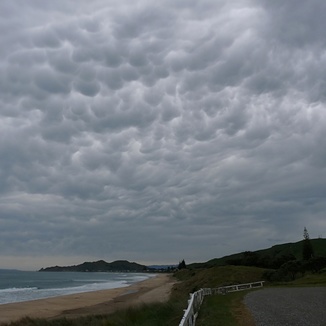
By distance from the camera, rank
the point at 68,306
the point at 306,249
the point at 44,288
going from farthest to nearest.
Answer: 1. the point at 306,249
2. the point at 44,288
3. the point at 68,306

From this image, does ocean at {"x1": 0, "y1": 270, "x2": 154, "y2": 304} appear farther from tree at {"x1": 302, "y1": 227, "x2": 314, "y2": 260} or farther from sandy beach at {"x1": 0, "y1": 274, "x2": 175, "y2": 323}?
tree at {"x1": 302, "y1": 227, "x2": 314, "y2": 260}

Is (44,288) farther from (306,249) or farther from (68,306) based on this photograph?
(306,249)

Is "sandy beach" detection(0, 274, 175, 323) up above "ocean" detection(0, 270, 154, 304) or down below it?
below

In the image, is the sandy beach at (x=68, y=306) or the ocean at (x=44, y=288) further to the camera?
the ocean at (x=44, y=288)

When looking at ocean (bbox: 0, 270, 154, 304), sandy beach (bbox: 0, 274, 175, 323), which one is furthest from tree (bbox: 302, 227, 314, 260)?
sandy beach (bbox: 0, 274, 175, 323)

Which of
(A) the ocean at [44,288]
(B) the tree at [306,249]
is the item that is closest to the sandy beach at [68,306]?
(A) the ocean at [44,288]

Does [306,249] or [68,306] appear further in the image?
[306,249]

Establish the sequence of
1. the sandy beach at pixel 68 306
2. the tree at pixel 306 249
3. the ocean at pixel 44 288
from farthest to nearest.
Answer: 1. the tree at pixel 306 249
2. the ocean at pixel 44 288
3. the sandy beach at pixel 68 306

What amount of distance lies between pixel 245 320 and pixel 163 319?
3.04 metres

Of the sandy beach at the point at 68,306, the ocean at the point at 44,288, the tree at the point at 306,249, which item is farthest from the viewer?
the tree at the point at 306,249

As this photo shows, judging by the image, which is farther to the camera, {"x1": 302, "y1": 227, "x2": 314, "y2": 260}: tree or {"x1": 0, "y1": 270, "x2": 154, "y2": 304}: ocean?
{"x1": 302, "y1": 227, "x2": 314, "y2": 260}: tree

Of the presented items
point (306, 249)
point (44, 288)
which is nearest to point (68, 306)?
point (44, 288)

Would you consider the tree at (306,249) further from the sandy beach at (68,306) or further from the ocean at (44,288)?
the sandy beach at (68,306)

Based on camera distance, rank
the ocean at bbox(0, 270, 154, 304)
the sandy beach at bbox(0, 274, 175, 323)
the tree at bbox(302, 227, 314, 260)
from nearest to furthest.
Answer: the sandy beach at bbox(0, 274, 175, 323) < the ocean at bbox(0, 270, 154, 304) < the tree at bbox(302, 227, 314, 260)
